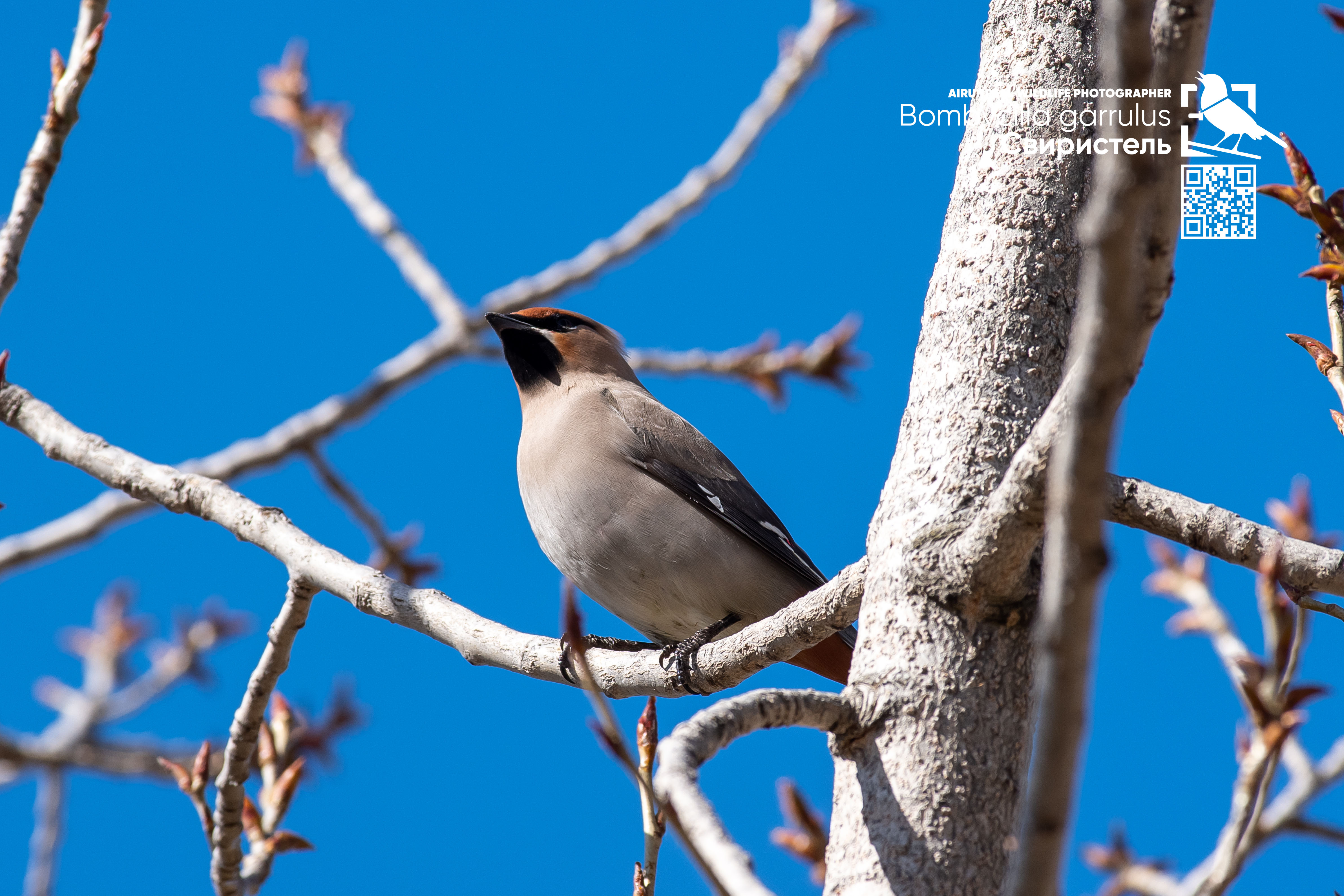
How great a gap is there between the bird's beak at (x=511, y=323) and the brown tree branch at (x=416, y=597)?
2331mm

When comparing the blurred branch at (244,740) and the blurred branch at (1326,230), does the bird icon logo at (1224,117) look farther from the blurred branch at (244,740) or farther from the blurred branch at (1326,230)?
the blurred branch at (244,740)

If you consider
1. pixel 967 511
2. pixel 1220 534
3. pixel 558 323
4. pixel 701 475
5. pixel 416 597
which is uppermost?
pixel 558 323

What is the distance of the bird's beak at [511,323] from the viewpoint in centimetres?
591

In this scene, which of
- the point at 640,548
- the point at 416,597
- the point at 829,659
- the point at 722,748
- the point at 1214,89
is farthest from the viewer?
the point at 640,548

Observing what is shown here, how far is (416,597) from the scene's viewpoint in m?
3.40

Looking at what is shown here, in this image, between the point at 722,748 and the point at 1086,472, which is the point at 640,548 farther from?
the point at 1086,472

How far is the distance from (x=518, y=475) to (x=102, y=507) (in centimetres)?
166

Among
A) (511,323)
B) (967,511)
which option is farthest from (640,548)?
(967,511)

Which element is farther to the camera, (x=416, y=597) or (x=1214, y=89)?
(x=1214, y=89)

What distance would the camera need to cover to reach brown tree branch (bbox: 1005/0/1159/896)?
4.09ft

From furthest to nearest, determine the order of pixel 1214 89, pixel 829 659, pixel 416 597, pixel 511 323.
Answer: pixel 511 323 < pixel 829 659 < pixel 1214 89 < pixel 416 597

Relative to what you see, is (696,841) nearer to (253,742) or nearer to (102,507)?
(253,742)

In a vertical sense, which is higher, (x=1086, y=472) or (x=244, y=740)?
(x=244, y=740)

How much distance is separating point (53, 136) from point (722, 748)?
2.89 meters
